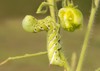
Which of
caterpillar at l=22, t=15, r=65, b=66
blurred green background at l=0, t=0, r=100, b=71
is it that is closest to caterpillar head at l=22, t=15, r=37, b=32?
caterpillar at l=22, t=15, r=65, b=66

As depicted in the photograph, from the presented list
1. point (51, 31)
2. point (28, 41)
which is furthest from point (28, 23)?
point (28, 41)

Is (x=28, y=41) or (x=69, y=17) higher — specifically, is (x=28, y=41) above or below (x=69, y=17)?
below

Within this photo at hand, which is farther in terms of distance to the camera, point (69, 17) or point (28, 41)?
point (28, 41)

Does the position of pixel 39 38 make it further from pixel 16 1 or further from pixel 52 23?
pixel 52 23

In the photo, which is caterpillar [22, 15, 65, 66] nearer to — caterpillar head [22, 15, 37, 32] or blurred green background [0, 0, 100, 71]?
caterpillar head [22, 15, 37, 32]

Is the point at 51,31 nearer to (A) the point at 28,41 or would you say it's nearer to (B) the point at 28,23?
(B) the point at 28,23

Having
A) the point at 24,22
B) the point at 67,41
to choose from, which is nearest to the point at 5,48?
the point at 67,41

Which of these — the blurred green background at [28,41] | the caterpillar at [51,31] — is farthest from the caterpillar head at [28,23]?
the blurred green background at [28,41]
